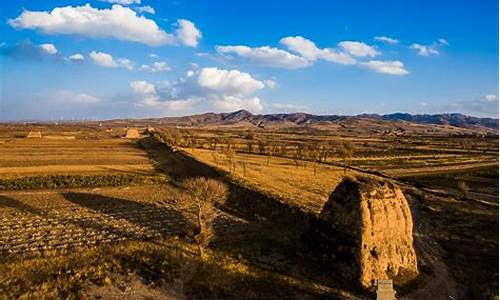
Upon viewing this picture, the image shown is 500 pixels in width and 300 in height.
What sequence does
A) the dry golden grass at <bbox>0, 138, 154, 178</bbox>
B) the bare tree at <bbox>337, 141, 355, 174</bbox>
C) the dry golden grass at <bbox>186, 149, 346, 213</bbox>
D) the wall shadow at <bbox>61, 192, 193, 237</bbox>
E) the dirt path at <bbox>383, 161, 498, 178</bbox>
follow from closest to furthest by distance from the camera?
1. the wall shadow at <bbox>61, 192, 193, 237</bbox>
2. the dry golden grass at <bbox>186, 149, 346, 213</bbox>
3. the dry golden grass at <bbox>0, 138, 154, 178</bbox>
4. the dirt path at <bbox>383, 161, 498, 178</bbox>
5. the bare tree at <bbox>337, 141, 355, 174</bbox>

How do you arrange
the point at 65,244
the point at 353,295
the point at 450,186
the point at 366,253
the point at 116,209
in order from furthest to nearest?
the point at 450,186
the point at 116,209
the point at 65,244
the point at 366,253
the point at 353,295

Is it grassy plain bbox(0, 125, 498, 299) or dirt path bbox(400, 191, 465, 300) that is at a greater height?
grassy plain bbox(0, 125, 498, 299)

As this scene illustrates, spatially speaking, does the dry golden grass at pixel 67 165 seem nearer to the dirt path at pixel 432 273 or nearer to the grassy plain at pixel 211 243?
the grassy plain at pixel 211 243

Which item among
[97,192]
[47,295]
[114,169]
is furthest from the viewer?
[114,169]

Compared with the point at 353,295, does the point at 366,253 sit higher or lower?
higher

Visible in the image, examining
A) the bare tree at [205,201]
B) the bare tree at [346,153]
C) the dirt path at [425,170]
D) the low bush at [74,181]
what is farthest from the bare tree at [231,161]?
the bare tree at [205,201]

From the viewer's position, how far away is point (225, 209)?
149ft

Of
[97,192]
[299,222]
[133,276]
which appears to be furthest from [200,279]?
[97,192]

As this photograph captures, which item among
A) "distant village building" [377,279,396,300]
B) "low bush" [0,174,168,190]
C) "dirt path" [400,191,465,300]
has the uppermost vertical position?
"distant village building" [377,279,396,300]

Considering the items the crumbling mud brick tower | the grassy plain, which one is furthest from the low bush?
the crumbling mud brick tower

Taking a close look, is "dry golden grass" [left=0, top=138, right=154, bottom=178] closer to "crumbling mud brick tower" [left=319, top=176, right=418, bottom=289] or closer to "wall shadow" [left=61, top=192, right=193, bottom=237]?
"wall shadow" [left=61, top=192, right=193, bottom=237]

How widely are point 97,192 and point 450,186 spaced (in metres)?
53.9

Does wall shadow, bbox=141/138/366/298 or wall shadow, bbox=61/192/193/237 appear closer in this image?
wall shadow, bbox=141/138/366/298

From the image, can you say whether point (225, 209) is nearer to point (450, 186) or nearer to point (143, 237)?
point (143, 237)
